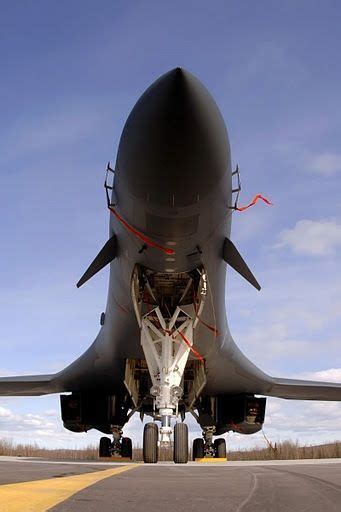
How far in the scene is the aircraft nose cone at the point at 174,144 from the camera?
693cm

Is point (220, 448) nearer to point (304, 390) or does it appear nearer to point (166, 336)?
point (304, 390)

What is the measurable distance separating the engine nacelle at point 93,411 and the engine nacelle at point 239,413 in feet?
8.59

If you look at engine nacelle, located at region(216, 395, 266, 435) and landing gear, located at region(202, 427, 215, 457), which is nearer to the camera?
landing gear, located at region(202, 427, 215, 457)

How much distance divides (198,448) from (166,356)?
6.94 meters

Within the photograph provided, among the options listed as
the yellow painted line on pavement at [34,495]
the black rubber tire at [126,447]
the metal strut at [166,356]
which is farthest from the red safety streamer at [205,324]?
the yellow painted line on pavement at [34,495]

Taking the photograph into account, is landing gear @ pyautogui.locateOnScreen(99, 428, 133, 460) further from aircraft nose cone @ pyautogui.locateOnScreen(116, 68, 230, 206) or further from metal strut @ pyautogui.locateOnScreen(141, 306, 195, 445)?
aircraft nose cone @ pyautogui.locateOnScreen(116, 68, 230, 206)

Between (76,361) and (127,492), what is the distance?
1192 centimetres

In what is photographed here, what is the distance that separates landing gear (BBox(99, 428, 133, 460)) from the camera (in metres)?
14.8

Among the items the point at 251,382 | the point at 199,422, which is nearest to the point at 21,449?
the point at 199,422

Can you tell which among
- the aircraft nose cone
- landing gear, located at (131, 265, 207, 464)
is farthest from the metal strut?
the aircraft nose cone

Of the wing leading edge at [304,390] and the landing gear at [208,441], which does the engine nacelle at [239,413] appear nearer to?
the landing gear at [208,441]

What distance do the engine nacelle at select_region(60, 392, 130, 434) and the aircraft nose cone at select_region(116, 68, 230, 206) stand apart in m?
8.40

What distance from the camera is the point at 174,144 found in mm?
7172

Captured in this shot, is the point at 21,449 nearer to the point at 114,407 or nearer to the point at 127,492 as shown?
the point at 114,407
